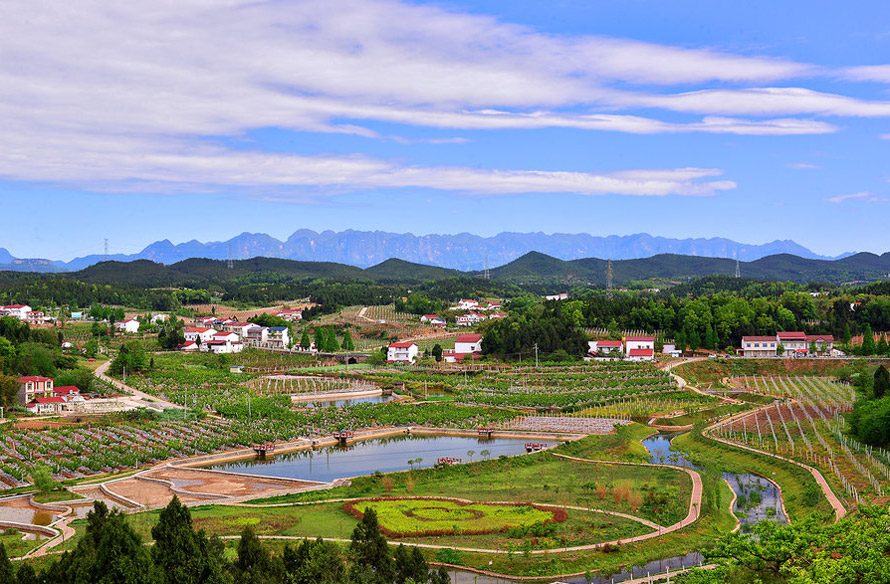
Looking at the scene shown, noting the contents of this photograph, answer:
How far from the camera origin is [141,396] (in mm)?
49375

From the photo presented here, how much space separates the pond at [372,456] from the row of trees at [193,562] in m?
13.4

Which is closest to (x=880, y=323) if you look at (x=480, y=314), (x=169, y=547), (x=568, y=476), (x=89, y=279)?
(x=480, y=314)

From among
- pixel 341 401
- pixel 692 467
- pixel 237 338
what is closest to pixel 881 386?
pixel 692 467

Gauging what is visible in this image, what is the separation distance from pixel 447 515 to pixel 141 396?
3064cm

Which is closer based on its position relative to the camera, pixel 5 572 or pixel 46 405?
pixel 5 572

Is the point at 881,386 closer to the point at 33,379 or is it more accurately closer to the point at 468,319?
the point at 33,379

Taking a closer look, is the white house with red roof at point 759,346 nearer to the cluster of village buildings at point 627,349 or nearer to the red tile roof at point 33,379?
the cluster of village buildings at point 627,349

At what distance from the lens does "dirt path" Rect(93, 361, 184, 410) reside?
4540cm

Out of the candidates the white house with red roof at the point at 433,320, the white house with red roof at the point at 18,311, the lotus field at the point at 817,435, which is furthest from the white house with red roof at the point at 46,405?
the white house with red roof at the point at 433,320

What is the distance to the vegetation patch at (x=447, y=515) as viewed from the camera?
22922 millimetres

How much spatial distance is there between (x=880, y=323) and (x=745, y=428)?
41.3 metres

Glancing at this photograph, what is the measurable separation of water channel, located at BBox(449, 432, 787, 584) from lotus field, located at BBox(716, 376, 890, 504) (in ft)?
6.59

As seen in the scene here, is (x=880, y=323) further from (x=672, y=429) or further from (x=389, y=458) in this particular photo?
(x=389, y=458)

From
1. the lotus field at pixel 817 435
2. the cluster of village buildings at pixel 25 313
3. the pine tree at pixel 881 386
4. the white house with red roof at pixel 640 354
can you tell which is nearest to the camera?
the lotus field at pixel 817 435
